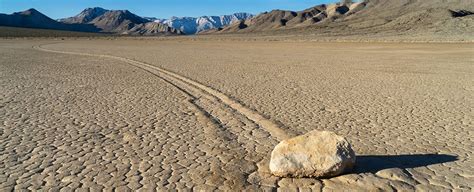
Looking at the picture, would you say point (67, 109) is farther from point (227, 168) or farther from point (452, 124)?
point (452, 124)

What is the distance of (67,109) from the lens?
873 centimetres

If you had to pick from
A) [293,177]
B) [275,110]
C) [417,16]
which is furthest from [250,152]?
[417,16]

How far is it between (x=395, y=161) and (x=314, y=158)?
1.28 m

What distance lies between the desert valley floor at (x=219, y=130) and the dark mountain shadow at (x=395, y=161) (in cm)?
1

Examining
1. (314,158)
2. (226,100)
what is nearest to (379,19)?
(226,100)

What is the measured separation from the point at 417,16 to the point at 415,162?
8020 cm

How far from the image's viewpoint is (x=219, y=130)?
6.99 m

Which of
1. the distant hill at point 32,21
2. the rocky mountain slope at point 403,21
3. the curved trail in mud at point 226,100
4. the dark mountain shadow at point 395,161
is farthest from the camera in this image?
the distant hill at point 32,21

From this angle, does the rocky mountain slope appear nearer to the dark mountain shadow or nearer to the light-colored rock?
the dark mountain shadow

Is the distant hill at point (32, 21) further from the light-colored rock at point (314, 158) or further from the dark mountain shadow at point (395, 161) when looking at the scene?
the light-colored rock at point (314, 158)

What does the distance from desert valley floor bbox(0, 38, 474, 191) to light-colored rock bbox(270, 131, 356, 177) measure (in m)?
0.09

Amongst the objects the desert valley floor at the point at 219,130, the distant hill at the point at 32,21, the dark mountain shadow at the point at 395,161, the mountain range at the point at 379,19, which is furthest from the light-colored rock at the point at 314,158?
the distant hill at the point at 32,21

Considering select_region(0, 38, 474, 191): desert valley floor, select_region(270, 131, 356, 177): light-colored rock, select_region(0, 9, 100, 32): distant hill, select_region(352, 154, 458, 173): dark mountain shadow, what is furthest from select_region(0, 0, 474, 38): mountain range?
select_region(270, 131, 356, 177): light-colored rock

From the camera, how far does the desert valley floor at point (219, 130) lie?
16.0 feet
